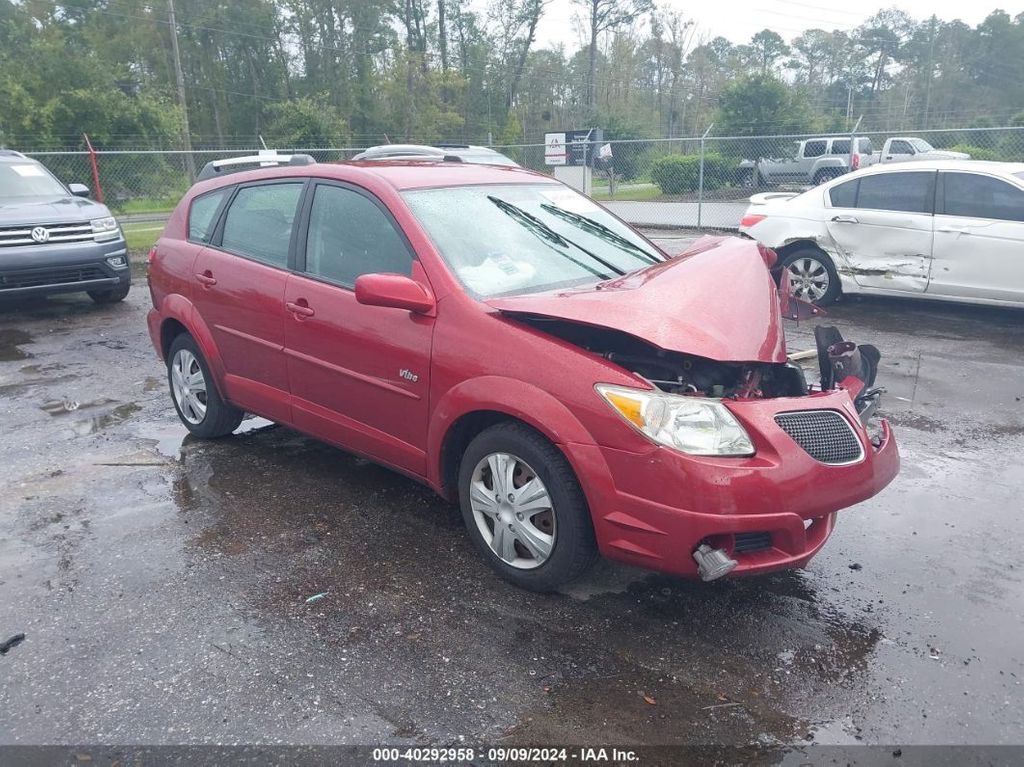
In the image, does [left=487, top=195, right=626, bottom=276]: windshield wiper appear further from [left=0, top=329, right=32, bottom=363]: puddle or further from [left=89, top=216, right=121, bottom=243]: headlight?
[left=89, top=216, right=121, bottom=243]: headlight

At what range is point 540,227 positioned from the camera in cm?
416

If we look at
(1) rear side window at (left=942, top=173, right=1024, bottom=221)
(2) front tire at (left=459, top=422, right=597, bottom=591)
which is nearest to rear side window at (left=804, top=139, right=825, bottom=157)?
(1) rear side window at (left=942, top=173, right=1024, bottom=221)

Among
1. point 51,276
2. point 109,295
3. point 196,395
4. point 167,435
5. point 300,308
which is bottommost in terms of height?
point 167,435

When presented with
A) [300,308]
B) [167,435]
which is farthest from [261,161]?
[300,308]

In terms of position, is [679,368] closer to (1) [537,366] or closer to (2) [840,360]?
(1) [537,366]

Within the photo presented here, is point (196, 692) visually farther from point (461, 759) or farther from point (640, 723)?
point (640, 723)

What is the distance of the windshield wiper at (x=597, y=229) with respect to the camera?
14.4 ft

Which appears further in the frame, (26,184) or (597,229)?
(26,184)

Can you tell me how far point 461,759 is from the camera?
2482 millimetres

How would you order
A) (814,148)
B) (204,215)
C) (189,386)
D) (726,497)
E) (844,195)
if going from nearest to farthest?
(726,497), (204,215), (189,386), (844,195), (814,148)

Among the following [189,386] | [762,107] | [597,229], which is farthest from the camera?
[762,107]

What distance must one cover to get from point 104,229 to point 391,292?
7594mm

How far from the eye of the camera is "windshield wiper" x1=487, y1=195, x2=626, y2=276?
411cm

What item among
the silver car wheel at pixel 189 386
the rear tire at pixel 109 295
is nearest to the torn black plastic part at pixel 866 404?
the silver car wheel at pixel 189 386
